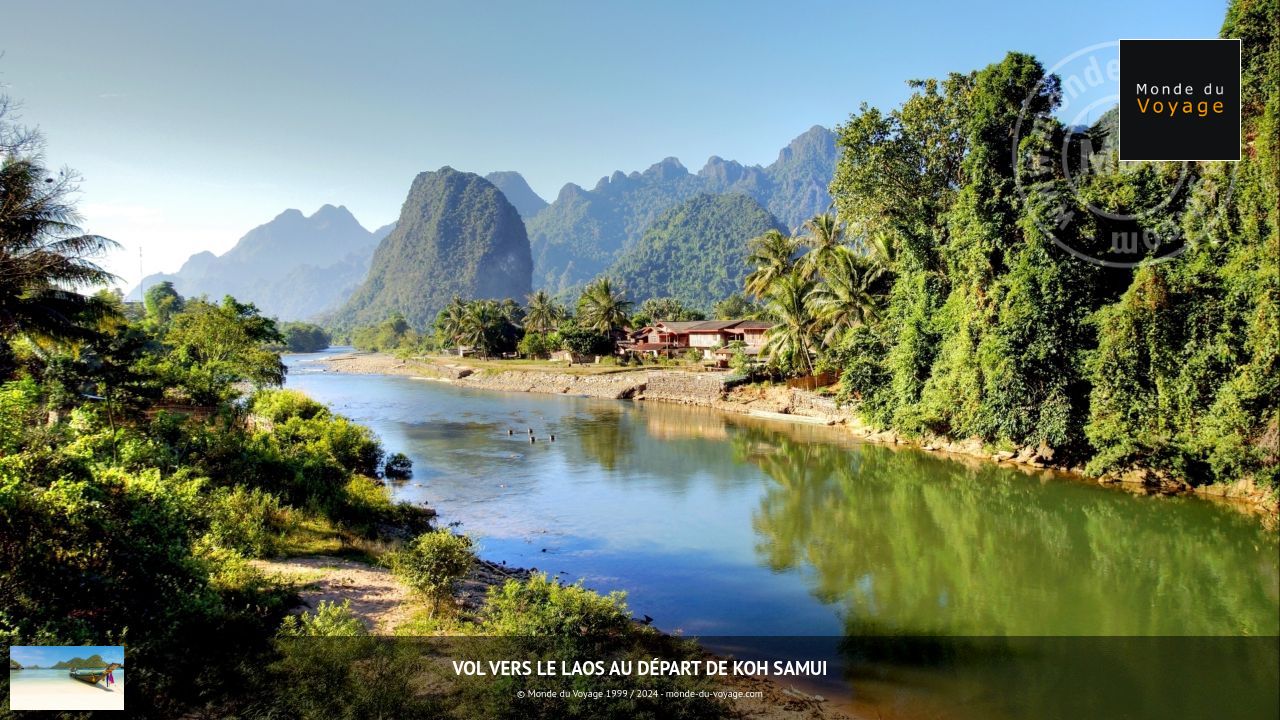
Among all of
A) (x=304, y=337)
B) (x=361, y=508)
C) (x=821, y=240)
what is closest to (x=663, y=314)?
(x=821, y=240)

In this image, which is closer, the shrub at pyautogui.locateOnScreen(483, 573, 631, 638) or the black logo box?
the shrub at pyautogui.locateOnScreen(483, 573, 631, 638)

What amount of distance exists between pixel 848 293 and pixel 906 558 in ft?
77.6

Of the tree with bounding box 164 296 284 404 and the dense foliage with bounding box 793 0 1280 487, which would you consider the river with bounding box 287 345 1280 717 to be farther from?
the tree with bounding box 164 296 284 404

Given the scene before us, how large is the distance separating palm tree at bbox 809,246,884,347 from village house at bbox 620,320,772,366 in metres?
15.7

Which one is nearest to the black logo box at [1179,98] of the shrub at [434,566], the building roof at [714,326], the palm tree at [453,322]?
the shrub at [434,566]

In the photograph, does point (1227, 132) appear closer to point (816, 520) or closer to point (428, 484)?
point (816, 520)

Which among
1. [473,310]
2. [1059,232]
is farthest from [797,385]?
[473,310]

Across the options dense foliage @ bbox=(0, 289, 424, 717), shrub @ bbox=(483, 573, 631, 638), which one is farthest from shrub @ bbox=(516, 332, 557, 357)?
shrub @ bbox=(483, 573, 631, 638)

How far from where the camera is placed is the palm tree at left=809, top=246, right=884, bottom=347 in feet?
123

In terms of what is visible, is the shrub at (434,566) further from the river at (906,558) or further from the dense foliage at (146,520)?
the river at (906,558)

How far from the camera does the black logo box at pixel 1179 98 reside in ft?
56.1

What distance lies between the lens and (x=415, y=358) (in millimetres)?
95750

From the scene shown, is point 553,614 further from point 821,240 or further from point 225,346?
point 821,240

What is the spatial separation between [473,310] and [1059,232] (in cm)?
7143
